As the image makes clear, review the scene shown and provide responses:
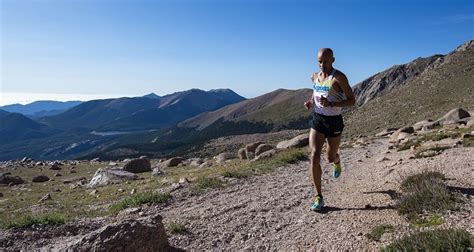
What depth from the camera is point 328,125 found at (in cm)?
860

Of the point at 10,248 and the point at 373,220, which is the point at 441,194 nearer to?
the point at 373,220

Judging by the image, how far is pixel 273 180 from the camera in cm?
1355

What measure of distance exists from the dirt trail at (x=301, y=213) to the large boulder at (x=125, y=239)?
0.68 meters

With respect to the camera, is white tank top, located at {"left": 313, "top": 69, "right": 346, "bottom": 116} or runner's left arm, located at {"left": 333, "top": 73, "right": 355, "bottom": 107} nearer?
runner's left arm, located at {"left": 333, "top": 73, "right": 355, "bottom": 107}

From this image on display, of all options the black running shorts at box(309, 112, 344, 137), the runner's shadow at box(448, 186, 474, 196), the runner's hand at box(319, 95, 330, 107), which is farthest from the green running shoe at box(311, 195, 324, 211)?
the runner's shadow at box(448, 186, 474, 196)

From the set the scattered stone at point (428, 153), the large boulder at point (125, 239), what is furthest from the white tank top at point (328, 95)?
the scattered stone at point (428, 153)

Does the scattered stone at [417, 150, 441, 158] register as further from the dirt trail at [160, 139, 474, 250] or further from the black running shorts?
the black running shorts

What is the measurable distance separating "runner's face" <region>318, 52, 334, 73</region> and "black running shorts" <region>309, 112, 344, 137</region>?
3.25ft

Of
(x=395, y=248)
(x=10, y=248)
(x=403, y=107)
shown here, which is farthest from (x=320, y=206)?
(x=403, y=107)

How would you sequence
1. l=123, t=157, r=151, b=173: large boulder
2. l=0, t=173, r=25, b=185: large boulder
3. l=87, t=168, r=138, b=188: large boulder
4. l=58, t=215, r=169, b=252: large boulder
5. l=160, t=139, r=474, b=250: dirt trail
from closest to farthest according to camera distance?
l=58, t=215, r=169, b=252: large boulder, l=160, t=139, r=474, b=250: dirt trail, l=87, t=168, r=138, b=188: large boulder, l=123, t=157, r=151, b=173: large boulder, l=0, t=173, r=25, b=185: large boulder

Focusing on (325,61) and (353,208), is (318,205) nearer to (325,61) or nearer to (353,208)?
(353,208)

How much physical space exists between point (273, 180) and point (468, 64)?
263ft

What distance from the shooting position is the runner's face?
849 centimetres

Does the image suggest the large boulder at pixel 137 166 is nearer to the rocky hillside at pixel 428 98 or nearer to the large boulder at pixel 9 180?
the large boulder at pixel 9 180
